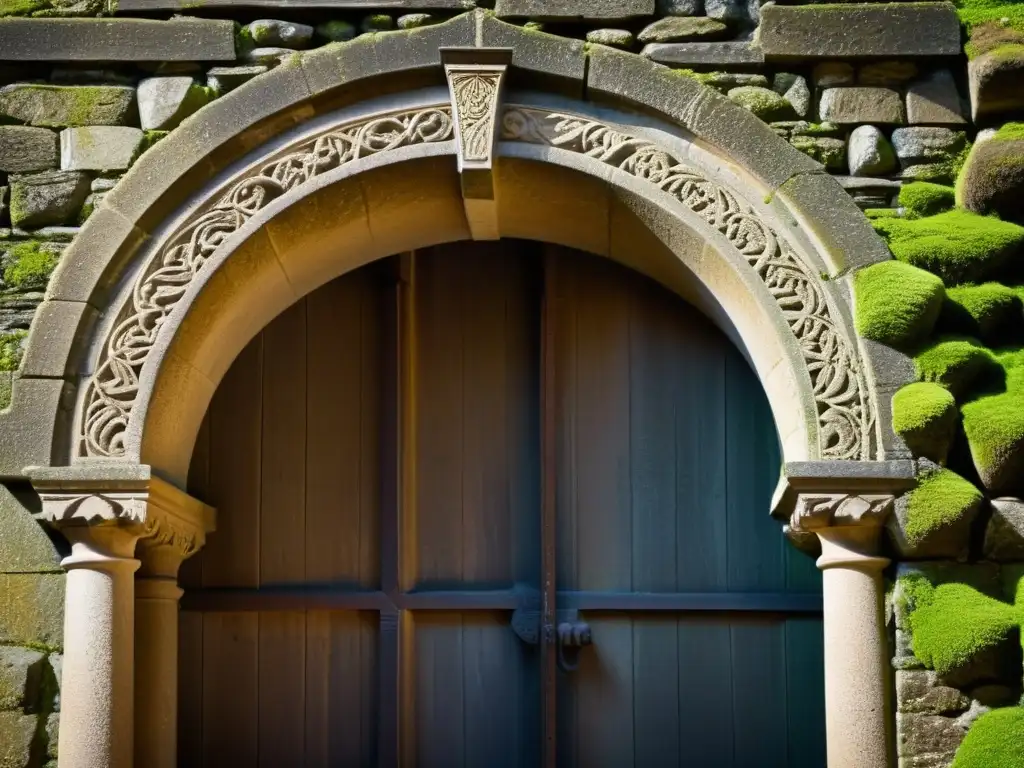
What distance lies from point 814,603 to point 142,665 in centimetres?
224

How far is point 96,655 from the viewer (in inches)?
161

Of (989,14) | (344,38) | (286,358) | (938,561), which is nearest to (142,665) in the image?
(286,358)


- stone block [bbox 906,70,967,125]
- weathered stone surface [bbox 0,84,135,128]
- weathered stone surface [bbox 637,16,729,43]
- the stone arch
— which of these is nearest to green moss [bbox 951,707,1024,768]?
the stone arch

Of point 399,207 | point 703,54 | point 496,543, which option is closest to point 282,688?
point 496,543

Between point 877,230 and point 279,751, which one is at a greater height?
point 877,230

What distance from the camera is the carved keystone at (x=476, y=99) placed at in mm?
4391

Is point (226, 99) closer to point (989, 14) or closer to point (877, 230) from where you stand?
point (877, 230)

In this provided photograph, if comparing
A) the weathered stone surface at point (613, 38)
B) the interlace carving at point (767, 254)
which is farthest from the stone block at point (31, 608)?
the weathered stone surface at point (613, 38)

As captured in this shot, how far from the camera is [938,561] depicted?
13.4ft

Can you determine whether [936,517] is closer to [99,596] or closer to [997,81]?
[997,81]

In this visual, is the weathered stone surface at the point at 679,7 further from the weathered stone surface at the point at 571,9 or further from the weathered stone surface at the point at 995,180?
the weathered stone surface at the point at 995,180

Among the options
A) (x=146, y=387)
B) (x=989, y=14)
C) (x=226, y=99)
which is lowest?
(x=146, y=387)

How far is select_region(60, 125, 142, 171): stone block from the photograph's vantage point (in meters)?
4.46

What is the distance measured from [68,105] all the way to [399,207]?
109cm
